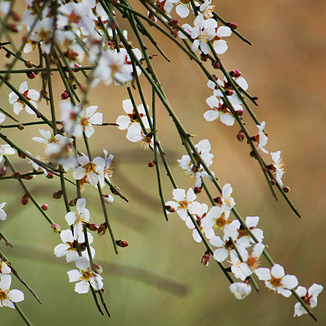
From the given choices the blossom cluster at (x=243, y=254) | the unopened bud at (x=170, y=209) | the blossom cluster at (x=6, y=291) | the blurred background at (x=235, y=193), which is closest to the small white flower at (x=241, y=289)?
the blossom cluster at (x=243, y=254)

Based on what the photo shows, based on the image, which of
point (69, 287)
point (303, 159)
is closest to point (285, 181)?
point (303, 159)

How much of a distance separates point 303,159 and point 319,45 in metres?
0.38

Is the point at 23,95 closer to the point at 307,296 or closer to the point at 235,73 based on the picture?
the point at 235,73

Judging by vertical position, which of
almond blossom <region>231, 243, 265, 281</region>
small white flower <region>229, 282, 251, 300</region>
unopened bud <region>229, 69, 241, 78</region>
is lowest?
small white flower <region>229, 282, 251, 300</region>

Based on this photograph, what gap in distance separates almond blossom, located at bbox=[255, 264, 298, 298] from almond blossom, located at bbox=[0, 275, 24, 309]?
0.83 ft

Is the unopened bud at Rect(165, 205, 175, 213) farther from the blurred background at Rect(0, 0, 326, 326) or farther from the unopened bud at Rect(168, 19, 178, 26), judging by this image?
the blurred background at Rect(0, 0, 326, 326)

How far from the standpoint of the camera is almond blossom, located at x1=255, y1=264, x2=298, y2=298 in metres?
0.42

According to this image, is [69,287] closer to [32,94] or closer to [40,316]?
[40,316]

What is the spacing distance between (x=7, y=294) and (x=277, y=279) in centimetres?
28

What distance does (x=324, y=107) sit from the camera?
1.71 metres

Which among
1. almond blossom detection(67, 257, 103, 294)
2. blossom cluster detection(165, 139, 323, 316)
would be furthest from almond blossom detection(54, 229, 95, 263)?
blossom cluster detection(165, 139, 323, 316)

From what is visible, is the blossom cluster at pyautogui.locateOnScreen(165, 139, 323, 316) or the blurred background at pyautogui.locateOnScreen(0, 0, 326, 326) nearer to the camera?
the blossom cluster at pyautogui.locateOnScreen(165, 139, 323, 316)

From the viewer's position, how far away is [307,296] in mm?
441

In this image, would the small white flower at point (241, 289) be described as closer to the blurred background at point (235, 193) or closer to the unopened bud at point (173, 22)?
the unopened bud at point (173, 22)
